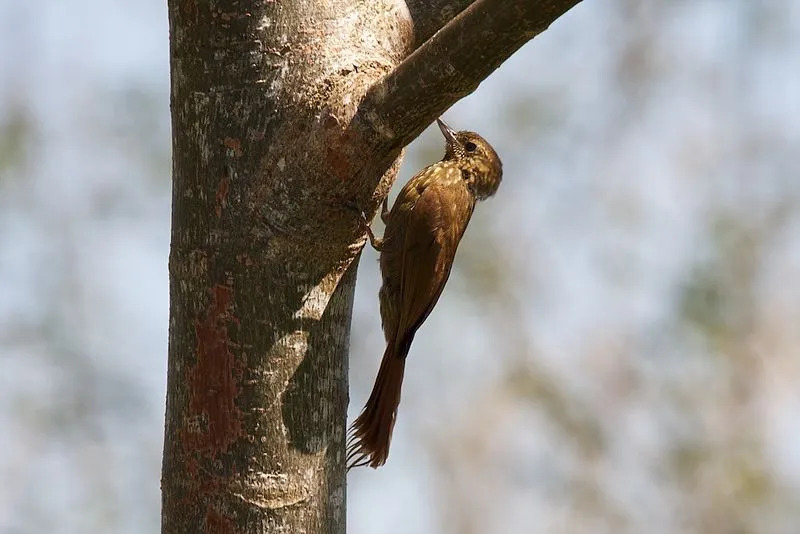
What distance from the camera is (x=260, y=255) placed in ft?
7.05

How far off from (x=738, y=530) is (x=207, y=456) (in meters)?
8.65

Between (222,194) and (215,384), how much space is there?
0.38m

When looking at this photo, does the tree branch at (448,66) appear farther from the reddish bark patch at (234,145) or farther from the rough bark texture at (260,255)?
the reddish bark patch at (234,145)

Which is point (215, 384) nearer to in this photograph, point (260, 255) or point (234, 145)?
point (260, 255)

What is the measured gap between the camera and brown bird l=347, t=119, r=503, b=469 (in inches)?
126

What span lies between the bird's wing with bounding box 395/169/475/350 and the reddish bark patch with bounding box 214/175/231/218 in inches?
56.3

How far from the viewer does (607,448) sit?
10.0m

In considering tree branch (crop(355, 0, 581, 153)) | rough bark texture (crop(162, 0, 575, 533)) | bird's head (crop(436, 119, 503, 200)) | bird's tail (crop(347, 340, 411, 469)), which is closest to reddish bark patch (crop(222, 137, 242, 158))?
rough bark texture (crop(162, 0, 575, 533))

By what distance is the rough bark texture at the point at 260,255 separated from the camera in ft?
6.92

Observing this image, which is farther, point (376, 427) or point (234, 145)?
point (376, 427)

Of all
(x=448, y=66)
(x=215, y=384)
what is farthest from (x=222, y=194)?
(x=448, y=66)

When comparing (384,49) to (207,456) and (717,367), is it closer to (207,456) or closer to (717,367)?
(207,456)

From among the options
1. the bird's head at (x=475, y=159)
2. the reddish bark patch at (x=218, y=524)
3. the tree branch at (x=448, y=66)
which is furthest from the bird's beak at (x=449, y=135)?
the reddish bark patch at (x=218, y=524)

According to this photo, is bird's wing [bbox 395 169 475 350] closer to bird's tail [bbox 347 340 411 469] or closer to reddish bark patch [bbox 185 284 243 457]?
bird's tail [bbox 347 340 411 469]
